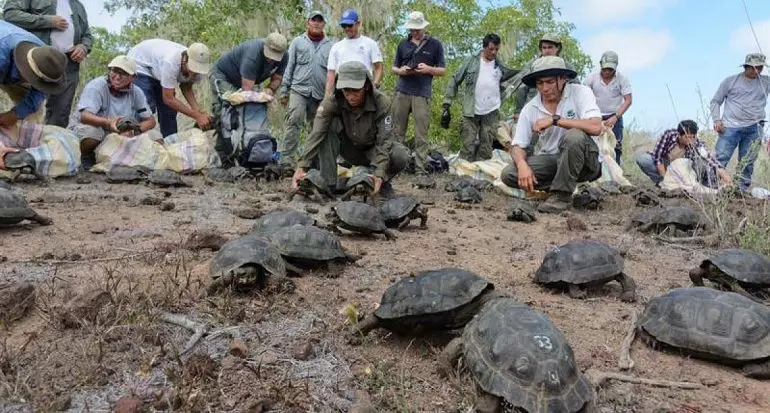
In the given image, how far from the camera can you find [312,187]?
6.73 meters

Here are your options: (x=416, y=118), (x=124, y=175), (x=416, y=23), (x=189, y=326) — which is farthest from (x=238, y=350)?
(x=416, y=23)

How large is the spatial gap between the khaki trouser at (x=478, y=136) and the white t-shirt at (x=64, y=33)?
563 cm

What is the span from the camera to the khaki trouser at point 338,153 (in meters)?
7.07

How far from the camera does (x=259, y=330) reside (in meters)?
3.08

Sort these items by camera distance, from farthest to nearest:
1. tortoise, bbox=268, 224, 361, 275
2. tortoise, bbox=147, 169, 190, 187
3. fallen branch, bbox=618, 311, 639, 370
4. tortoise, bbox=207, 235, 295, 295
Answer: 1. tortoise, bbox=147, 169, 190, 187
2. tortoise, bbox=268, 224, 361, 275
3. tortoise, bbox=207, 235, 295, 295
4. fallen branch, bbox=618, 311, 639, 370

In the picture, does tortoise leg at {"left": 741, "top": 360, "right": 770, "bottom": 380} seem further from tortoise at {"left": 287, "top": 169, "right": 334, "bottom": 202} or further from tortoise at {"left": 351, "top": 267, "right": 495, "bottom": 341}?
tortoise at {"left": 287, "top": 169, "right": 334, "bottom": 202}

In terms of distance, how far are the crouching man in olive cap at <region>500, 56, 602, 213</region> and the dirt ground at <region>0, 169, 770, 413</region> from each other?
184 cm

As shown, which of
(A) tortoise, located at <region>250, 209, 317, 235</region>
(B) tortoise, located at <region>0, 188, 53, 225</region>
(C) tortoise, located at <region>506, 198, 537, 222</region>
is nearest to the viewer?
(B) tortoise, located at <region>0, 188, 53, 225</region>

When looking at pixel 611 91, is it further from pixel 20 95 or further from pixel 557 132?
pixel 20 95

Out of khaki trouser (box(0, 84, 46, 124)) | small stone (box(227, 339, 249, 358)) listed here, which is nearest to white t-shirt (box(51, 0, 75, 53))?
khaki trouser (box(0, 84, 46, 124))

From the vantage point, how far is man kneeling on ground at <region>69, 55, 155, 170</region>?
24.8 ft

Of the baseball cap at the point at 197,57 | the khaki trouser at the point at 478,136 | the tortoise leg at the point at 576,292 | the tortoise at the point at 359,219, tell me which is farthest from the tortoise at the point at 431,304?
the khaki trouser at the point at 478,136

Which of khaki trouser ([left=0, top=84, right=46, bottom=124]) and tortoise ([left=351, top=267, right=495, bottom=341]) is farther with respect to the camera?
khaki trouser ([left=0, top=84, right=46, bottom=124])

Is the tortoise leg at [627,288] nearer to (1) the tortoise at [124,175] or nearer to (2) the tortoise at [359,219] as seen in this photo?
(2) the tortoise at [359,219]
